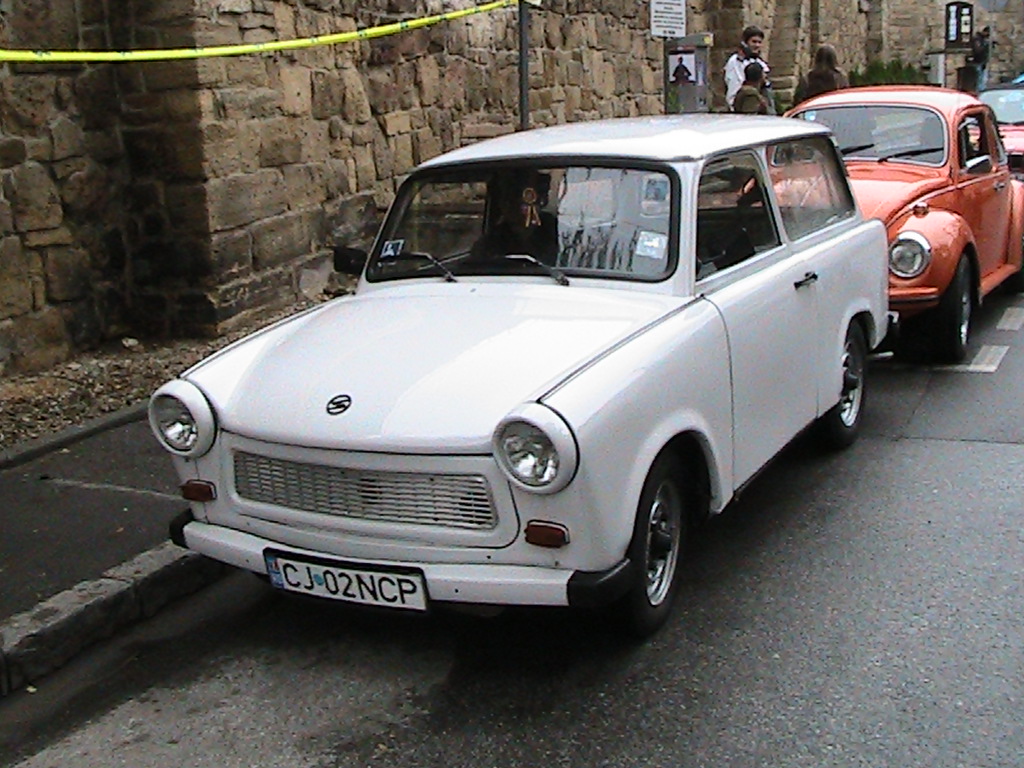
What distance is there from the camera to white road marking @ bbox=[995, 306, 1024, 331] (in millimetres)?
9031

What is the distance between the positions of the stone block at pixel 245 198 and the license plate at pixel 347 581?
13.1ft

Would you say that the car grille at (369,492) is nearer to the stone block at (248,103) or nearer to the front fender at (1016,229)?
the stone block at (248,103)

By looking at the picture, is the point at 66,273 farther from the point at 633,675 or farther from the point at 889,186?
the point at 889,186

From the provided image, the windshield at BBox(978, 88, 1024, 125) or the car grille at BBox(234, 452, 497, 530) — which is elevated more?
the windshield at BBox(978, 88, 1024, 125)

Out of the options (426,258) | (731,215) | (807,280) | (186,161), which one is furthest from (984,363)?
(186,161)

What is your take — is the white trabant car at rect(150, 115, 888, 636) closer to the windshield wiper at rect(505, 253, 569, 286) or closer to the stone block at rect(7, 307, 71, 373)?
the windshield wiper at rect(505, 253, 569, 286)

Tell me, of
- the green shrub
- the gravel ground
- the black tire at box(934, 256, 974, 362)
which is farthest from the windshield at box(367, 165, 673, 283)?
the green shrub

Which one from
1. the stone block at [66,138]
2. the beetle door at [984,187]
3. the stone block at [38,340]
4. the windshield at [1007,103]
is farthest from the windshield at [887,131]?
the windshield at [1007,103]

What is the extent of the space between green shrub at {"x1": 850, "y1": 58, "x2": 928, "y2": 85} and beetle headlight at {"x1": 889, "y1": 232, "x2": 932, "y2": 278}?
19304mm

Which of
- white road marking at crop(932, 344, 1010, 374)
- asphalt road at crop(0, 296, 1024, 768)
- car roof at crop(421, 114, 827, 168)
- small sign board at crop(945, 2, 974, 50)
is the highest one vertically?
small sign board at crop(945, 2, 974, 50)

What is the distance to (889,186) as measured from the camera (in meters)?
8.17

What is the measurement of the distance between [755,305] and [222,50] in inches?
159

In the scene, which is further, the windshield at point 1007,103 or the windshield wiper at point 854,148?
the windshield at point 1007,103

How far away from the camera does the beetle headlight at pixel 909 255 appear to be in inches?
299
